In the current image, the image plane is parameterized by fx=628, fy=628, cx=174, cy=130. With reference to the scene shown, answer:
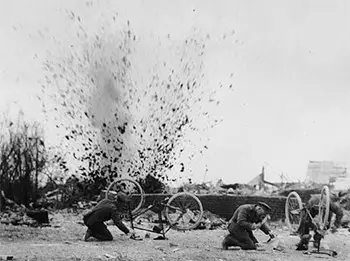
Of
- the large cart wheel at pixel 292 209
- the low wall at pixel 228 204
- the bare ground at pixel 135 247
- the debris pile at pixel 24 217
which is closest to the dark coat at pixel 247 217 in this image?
the bare ground at pixel 135 247

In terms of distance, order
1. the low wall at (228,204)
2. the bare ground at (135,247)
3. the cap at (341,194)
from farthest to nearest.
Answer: the cap at (341,194)
the low wall at (228,204)
the bare ground at (135,247)

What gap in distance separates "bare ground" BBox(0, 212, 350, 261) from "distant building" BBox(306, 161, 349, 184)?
10749 mm

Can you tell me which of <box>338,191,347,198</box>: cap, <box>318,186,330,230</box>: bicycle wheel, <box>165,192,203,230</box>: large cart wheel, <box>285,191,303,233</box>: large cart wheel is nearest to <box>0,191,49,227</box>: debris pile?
<box>165,192,203,230</box>: large cart wheel

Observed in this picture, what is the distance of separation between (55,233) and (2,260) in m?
5.48

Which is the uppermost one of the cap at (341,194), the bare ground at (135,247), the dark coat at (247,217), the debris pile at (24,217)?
the dark coat at (247,217)

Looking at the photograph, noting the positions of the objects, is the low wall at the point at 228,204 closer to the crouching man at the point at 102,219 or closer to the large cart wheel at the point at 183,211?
the large cart wheel at the point at 183,211

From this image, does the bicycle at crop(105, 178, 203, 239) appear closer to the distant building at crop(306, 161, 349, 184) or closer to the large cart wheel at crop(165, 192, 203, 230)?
the large cart wheel at crop(165, 192, 203, 230)

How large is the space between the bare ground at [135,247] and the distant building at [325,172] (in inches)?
423

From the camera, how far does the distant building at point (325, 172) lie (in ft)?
92.6

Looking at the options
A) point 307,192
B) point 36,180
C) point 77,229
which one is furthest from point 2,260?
point 36,180

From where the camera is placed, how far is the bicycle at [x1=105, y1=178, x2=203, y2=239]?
16.6 m

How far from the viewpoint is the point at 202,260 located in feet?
37.5

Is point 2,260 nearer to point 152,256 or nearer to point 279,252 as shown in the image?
point 152,256

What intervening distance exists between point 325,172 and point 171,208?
44.8ft
